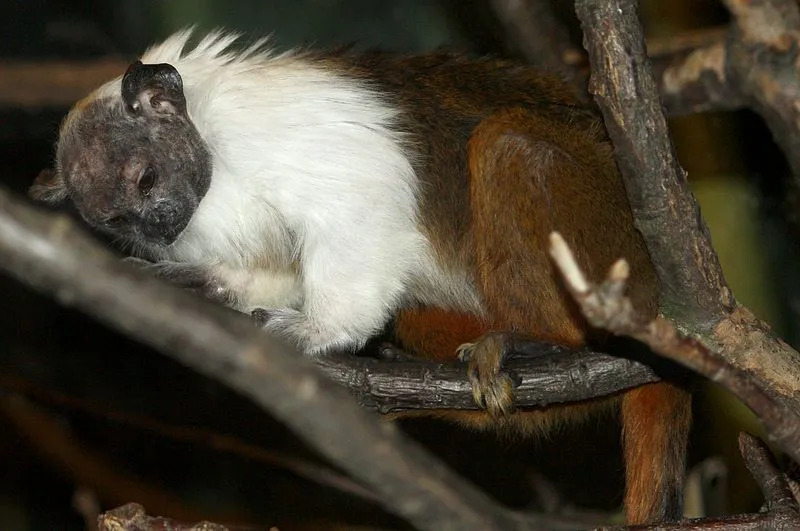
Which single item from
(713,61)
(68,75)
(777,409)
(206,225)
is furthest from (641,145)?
(68,75)

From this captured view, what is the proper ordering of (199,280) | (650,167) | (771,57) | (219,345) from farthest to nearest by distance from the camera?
(199,280) → (650,167) → (771,57) → (219,345)

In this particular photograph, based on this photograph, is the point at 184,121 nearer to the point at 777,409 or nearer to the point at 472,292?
the point at 472,292

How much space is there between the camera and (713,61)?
2.24 metres

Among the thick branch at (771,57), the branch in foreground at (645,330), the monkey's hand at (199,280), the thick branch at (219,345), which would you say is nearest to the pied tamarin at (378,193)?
the monkey's hand at (199,280)

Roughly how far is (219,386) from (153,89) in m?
2.04

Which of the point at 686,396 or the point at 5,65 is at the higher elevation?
the point at 5,65

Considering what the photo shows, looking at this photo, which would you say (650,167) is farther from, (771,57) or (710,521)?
(710,521)

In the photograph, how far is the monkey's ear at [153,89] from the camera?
336 centimetres

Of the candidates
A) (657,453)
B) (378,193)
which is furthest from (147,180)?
(657,453)

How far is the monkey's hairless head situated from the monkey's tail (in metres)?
1.73

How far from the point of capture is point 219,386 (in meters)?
5.02

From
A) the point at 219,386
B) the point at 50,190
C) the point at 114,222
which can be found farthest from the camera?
the point at 219,386

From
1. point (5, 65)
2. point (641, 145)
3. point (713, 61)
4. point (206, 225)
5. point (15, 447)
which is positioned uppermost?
point (713, 61)

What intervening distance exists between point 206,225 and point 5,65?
1.77 m
